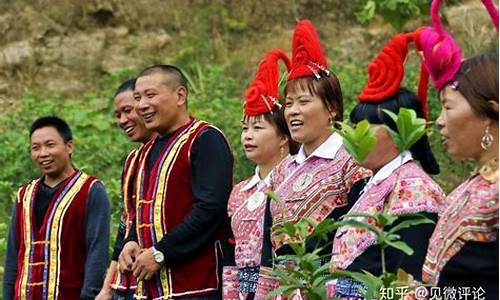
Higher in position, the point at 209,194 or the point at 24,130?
the point at 24,130

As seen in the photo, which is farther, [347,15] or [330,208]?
[347,15]

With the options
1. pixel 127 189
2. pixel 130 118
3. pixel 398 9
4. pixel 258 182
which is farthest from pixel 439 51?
pixel 398 9

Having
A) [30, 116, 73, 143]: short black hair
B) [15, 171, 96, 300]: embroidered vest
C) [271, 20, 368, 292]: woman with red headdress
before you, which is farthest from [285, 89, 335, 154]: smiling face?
[30, 116, 73, 143]: short black hair

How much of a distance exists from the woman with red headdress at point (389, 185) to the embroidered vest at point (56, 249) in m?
2.02

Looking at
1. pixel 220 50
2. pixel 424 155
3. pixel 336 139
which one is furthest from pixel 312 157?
pixel 220 50

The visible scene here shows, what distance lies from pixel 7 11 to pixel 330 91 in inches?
302

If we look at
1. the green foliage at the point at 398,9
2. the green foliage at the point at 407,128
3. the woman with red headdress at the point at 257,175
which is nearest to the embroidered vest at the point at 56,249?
the woman with red headdress at the point at 257,175

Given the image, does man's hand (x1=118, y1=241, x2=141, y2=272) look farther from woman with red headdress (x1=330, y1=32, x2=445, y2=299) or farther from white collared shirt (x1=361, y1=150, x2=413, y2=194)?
white collared shirt (x1=361, y1=150, x2=413, y2=194)

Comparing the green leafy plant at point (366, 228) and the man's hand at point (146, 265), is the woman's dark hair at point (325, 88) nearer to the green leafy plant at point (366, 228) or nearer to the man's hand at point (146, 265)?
the man's hand at point (146, 265)

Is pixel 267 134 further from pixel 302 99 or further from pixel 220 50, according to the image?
pixel 220 50

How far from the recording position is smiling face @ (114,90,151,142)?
20.6 feet

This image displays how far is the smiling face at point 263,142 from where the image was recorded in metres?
5.69

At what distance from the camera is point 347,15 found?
1245 cm

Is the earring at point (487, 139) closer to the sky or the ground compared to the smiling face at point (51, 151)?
closer to the ground
